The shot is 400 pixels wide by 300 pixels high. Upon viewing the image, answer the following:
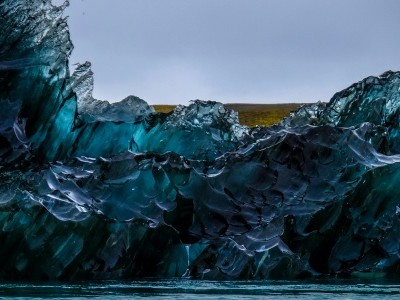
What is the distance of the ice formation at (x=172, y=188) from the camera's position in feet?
65.2

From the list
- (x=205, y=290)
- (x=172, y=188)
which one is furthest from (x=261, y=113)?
(x=205, y=290)

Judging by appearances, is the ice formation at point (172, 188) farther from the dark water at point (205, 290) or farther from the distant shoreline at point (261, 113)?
the distant shoreline at point (261, 113)

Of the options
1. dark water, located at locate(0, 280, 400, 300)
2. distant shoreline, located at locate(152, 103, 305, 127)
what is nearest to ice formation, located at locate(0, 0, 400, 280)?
dark water, located at locate(0, 280, 400, 300)

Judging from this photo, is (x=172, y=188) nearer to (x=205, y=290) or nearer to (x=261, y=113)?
(x=205, y=290)

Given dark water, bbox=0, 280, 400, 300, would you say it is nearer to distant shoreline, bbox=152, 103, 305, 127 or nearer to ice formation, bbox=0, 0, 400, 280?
ice formation, bbox=0, 0, 400, 280

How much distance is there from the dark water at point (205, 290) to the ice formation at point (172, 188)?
1.08 metres

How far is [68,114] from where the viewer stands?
26344 millimetres

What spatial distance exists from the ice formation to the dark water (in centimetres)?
108

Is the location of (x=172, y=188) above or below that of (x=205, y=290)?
above

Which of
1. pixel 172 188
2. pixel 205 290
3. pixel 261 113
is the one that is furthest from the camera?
pixel 261 113

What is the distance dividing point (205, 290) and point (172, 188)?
206 inches

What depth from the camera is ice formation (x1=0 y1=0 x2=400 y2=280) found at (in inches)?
782

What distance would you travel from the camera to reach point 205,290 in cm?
1794

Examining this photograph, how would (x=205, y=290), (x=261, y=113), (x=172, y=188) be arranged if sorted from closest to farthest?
(x=205, y=290)
(x=172, y=188)
(x=261, y=113)
